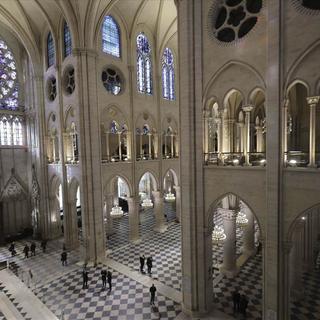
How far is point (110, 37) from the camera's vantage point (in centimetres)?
1722

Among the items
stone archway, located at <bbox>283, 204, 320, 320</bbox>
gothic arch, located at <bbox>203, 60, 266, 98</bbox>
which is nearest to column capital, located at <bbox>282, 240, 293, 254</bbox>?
stone archway, located at <bbox>283, 204, 320, 320</bbox>

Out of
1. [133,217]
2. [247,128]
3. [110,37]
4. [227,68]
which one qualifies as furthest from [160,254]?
[110,37]

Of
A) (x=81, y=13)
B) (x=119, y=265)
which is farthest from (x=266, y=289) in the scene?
(x=81, y=13)

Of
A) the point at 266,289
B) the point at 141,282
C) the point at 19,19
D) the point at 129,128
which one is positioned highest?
the point at 19,19

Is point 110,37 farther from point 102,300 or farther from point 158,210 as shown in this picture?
point 102,300

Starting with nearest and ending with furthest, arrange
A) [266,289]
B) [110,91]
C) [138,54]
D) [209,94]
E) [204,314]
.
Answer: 1. [266,289]
2. [209,94]
3. [204,314]
4. [110,91]
5. [138,54]

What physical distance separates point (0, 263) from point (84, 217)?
592 cm

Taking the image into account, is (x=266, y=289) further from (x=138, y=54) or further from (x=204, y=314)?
(x=138, y=54)

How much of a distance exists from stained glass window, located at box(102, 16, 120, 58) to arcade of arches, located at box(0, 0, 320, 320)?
92mm

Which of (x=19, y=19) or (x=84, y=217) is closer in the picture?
(x=84, y=217)

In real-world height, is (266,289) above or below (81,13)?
below

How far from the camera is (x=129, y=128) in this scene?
18.3m


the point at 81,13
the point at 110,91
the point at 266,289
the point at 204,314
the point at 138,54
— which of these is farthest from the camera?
the point at 138,54

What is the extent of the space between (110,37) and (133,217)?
1331cm
